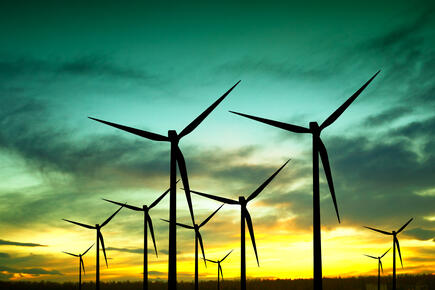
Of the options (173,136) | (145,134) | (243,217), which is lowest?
(243,217)

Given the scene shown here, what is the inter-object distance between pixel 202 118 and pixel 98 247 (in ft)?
135

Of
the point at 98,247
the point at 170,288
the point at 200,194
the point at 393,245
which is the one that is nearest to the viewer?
the point at 170,288

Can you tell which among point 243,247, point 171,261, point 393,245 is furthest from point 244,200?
point 393,245

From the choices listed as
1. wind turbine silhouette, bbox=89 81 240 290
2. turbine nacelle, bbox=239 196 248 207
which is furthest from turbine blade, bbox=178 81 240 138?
turbine nacelle, bbox=239 196 248 207

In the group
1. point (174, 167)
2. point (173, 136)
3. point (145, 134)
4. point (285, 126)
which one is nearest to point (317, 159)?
point (285, 126)

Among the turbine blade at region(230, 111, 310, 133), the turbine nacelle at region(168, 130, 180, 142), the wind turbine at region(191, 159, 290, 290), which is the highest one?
the turbine blade at region(230, 111, 310, 133)

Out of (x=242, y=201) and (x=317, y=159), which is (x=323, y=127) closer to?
(x=317, y=159)

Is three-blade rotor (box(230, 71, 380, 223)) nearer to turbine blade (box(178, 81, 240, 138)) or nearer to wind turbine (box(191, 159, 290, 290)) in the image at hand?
turbine blade (box(178, 81, 240, 138))

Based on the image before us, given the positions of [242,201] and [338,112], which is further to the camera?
[242,201]

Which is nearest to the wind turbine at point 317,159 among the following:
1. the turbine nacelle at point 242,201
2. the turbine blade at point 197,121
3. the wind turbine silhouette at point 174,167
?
the turbine blade at point 197,121

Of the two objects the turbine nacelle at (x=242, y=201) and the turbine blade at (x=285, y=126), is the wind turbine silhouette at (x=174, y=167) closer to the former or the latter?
the turbine blade at (x=285, y=126)

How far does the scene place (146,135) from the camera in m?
35.4

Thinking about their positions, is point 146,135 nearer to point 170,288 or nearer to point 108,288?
point 170,288

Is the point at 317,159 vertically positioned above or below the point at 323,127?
below
